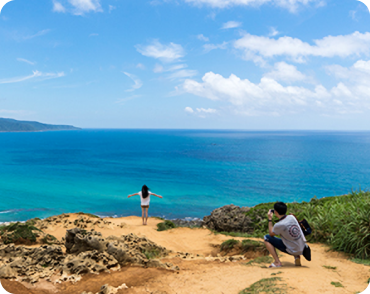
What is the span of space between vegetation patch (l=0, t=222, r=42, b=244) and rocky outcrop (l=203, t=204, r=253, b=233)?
917 centimetres

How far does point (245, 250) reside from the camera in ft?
32.6

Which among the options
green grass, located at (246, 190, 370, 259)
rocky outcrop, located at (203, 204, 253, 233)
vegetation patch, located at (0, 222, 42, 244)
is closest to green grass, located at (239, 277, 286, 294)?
green grass, located at (246, 190, 370, 259)

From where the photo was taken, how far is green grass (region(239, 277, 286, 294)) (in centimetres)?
552

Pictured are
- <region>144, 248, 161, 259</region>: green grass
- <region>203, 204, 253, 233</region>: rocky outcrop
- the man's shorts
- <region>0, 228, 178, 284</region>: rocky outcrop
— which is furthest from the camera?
<region>203, 204, 253, 233</region>: rocky outcrop

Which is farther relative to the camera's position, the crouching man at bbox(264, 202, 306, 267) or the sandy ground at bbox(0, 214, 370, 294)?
the crouching man at bbox(264, 202, 306, 267)

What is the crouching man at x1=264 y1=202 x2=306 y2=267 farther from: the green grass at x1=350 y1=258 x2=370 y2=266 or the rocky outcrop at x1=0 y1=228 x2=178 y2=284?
the rocky outcrop at x1=0 y1=228 x2=178 y2=284

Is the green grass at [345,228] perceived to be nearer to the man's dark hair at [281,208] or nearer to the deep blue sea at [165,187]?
the man's dark hair at [281,208]

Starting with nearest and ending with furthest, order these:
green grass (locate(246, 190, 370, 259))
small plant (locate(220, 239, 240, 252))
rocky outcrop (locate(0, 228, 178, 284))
→ 1. rocky outcrop (locate(0, 228, 178, 284))
2. green grass (locate(246, 190, 370, 259))
3. small plant (locate(220, 239, 240, 252))

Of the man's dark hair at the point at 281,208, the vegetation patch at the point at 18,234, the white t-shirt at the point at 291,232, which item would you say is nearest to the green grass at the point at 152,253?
the white t-shirt at the point at 291,232

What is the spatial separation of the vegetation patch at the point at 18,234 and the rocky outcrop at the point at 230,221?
9173 mm

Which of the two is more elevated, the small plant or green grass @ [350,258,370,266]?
green grass @ [350,258,370,266]

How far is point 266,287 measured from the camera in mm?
5723

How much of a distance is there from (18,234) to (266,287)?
9879 mm

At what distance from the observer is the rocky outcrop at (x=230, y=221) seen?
14.8m
